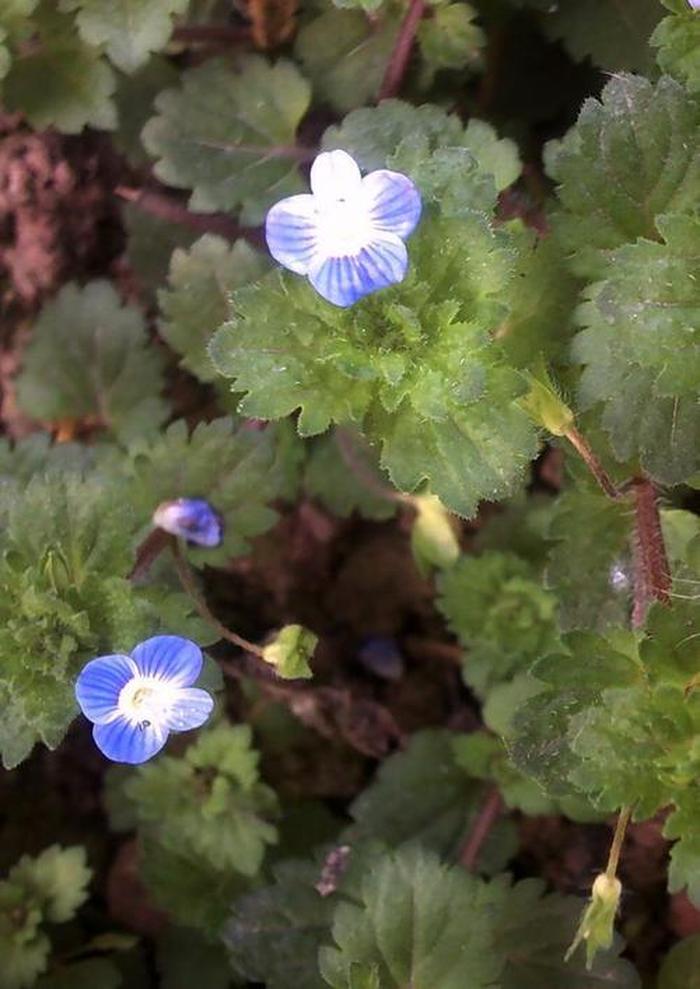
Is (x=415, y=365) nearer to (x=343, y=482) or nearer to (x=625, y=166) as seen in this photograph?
(x=625, y=166)

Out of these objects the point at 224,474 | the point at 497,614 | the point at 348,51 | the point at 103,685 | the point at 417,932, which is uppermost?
the point at 348,51

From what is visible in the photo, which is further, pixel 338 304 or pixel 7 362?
pixel 7 362

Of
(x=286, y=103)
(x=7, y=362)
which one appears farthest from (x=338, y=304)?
(x=7, y=362)

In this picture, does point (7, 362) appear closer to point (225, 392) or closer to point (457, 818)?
point (225, 392)

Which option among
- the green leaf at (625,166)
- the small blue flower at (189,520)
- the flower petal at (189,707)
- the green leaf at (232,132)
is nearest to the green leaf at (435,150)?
the green leaf at (625,166)

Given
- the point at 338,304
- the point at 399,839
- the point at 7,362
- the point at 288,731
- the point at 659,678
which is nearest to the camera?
the point at 338,304

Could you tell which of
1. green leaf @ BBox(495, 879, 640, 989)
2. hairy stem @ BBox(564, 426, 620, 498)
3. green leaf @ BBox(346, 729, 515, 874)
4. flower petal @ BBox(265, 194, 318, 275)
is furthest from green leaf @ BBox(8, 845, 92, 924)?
flower petal @ BBox(265, 194, 318, 275)

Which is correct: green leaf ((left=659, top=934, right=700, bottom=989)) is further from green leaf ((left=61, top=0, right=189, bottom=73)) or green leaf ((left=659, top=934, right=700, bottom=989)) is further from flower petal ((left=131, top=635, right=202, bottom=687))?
green leaf ((left=61, top=0, right=189, bottom=73))

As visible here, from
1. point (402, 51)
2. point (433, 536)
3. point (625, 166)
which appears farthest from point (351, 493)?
point (625, 166)
